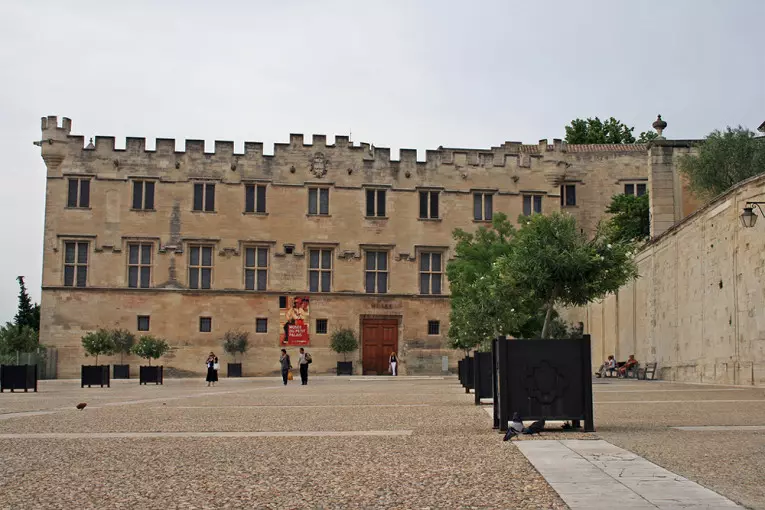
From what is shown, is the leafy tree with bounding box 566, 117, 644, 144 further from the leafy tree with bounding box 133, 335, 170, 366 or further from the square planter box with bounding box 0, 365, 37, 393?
the square planter box with bounding box 0, 365, 37, 393

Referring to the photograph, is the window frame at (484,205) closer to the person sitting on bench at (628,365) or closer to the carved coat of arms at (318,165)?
the carved coat of arms at (318,165)

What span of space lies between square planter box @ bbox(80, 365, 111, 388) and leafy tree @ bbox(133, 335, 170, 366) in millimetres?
10688

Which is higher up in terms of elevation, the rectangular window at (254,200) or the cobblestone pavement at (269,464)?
the rectangular window at (254,200)

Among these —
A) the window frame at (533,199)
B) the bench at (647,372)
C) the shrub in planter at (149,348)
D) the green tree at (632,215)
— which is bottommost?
the bench at (647,372)

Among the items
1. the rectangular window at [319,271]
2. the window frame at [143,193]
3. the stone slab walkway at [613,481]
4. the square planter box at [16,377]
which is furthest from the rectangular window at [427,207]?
the stone slab walkway at [613,481]

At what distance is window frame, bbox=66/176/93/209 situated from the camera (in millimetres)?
47438

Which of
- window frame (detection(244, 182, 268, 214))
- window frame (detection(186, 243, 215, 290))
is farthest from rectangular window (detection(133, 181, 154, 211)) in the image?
window frame (detection(244, 182, 268, 214))

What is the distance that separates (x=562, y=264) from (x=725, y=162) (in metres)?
18.0

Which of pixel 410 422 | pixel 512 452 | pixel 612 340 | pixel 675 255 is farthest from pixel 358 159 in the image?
pixel 512 452

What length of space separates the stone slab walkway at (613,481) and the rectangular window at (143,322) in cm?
4034

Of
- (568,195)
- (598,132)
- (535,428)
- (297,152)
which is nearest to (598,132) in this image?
(598,132)

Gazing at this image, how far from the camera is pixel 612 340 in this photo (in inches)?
1678

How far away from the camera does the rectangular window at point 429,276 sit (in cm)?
4953

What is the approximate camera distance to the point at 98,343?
4419cm
